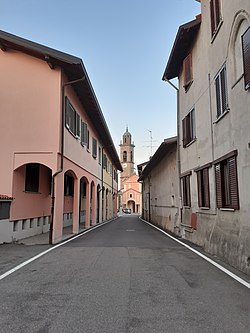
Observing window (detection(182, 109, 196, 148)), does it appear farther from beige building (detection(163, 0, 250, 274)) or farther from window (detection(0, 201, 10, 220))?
window (detection(0, 201, 10, 220))

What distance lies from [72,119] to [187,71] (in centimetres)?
557

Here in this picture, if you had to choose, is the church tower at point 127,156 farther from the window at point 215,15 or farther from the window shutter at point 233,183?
the window shutter at point 233,183

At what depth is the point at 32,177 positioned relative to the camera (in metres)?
14.6

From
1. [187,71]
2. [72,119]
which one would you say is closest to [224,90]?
[187,71]

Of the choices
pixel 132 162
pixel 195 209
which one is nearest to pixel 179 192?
pixel 195 209

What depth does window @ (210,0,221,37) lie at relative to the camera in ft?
32.1

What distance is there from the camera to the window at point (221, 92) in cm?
918

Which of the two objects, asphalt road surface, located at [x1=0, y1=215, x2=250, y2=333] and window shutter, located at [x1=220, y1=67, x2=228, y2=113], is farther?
window shutter, located at [x1=220, y1=67, x2=228, y2=113]

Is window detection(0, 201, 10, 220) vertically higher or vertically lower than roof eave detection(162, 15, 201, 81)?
lower

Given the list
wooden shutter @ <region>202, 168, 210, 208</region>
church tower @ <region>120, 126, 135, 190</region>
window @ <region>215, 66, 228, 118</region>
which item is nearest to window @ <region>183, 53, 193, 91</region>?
window @ <region>215, 66, 228, 118</region>

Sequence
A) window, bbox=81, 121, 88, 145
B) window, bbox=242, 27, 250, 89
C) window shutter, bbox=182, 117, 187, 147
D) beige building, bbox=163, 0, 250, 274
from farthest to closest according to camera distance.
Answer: window, bbox=81, 121, 88, 145 < window shutter, bbox=182, 117, 187, 147 < beige building, bbox=163, 0, 250, 274 < window, bbox=242, 27, 250, 89

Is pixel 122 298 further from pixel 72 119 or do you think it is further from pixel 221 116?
pixel 72 119

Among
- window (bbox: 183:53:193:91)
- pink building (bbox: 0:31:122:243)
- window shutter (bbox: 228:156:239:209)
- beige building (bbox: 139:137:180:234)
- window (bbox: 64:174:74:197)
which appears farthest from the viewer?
window (bbox: 64:174:74:197)

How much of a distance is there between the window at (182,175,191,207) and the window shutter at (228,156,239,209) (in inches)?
212
